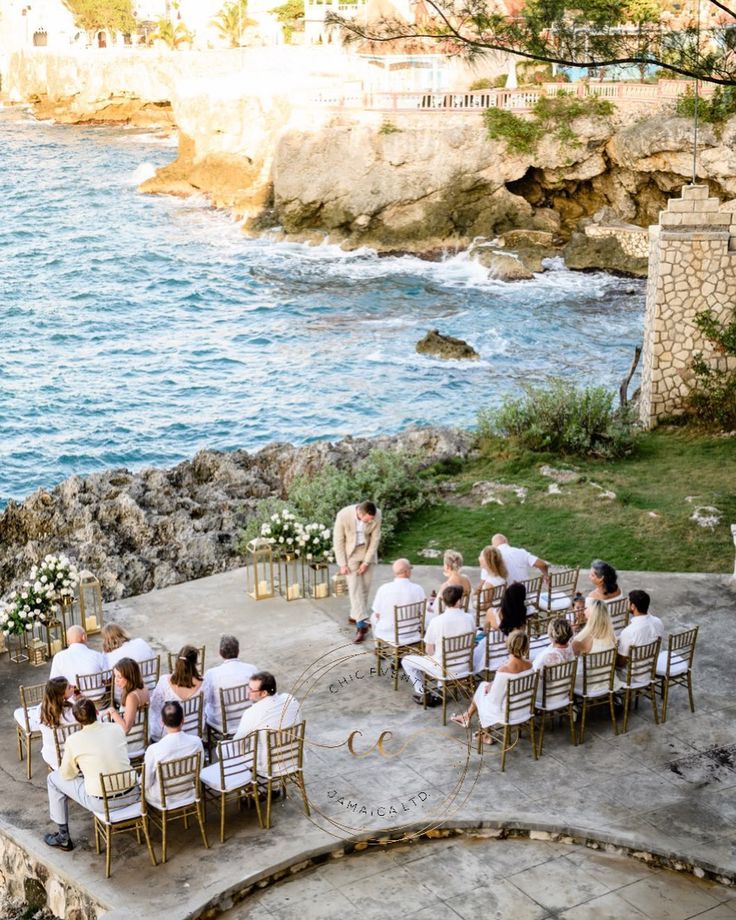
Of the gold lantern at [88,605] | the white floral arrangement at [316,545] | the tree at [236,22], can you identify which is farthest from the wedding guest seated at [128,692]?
the tree at [236,22]

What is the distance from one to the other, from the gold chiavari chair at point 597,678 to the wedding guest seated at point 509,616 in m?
0.75

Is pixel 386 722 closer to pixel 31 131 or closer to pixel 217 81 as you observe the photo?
pixel 217 81

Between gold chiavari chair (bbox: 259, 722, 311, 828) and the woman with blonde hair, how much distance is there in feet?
9.92

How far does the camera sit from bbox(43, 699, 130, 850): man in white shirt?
9.66 meters

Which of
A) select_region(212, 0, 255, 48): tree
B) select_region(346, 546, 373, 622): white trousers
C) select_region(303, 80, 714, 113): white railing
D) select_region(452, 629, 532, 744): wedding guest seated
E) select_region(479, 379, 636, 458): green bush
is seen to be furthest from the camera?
select_region(212, 0, 255, 48): tree

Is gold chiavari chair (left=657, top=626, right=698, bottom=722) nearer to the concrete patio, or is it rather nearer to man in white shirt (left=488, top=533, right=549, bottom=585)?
the concrete patio

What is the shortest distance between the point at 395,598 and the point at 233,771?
9.90ft

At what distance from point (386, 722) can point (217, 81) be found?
53.6 meters

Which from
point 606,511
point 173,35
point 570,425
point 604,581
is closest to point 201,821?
point 604,581

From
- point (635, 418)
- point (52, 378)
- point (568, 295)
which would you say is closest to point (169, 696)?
point (635, 418)

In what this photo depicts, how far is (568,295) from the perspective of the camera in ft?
141

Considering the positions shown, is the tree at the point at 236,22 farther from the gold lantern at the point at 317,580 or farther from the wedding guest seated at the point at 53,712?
the wedding guest seated at the point at 53,712

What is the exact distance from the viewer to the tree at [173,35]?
10281 cm

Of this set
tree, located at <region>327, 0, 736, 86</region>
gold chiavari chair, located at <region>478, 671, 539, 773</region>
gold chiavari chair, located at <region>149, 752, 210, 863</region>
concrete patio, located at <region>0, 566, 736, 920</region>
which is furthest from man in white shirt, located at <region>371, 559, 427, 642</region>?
tree, located at <region>327, 0, 736, 86</region>
